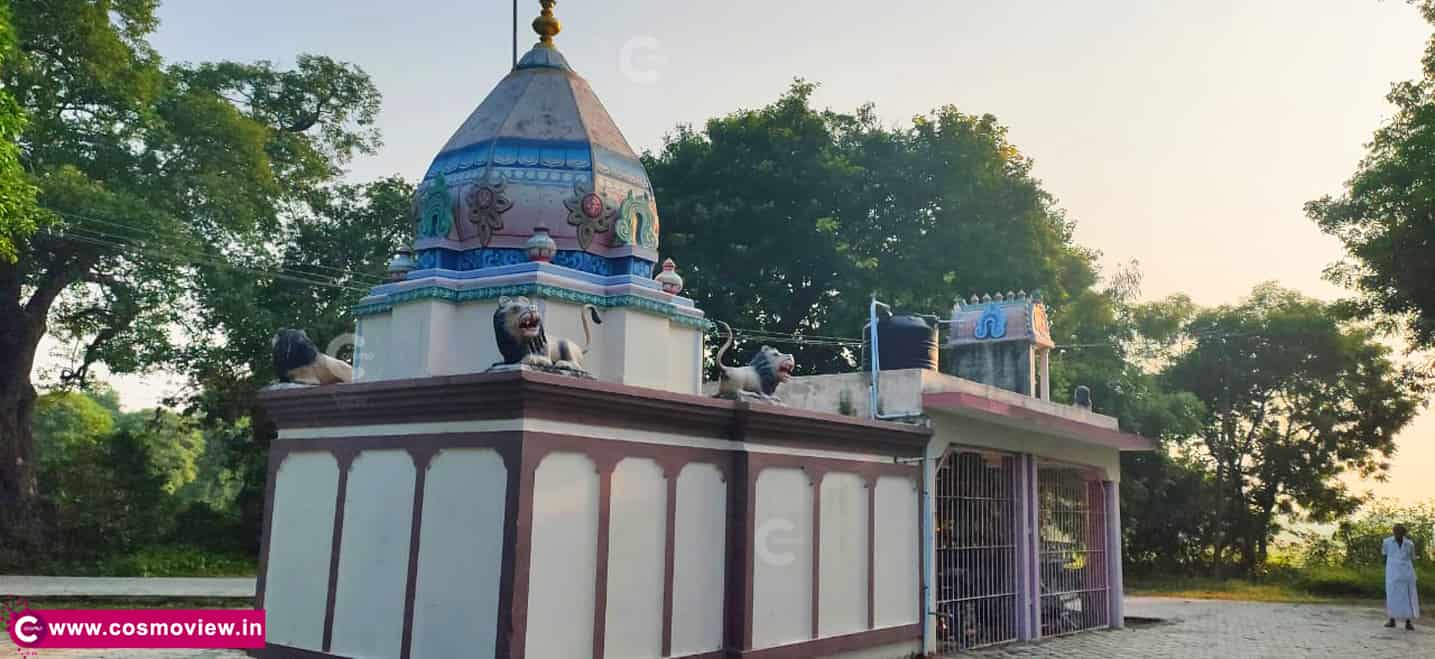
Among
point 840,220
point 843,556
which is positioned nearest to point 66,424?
point 840,220

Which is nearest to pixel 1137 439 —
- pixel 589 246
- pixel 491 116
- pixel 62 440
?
pixel 589 246

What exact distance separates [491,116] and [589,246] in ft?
6.74

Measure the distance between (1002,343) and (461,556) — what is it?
34.7 ft

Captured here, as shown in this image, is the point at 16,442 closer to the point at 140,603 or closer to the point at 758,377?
the point at 140,603

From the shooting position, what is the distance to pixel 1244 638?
15.6m

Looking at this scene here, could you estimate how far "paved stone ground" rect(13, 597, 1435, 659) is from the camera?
13039mm

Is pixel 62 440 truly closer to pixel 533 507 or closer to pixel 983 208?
pixel 983 208

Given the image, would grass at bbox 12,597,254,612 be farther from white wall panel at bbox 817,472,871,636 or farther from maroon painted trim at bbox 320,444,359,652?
white wall panel at bbox 817,472,871,636

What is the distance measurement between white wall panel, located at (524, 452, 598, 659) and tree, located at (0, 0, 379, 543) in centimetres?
1663

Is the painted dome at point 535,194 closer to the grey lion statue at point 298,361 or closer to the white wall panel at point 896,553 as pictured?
the grey lion statue at point 298,361

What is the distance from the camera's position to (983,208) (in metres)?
28.1

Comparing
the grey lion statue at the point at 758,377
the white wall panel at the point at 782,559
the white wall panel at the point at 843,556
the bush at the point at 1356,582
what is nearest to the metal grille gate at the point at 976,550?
the white wall panel at the point at 843,556

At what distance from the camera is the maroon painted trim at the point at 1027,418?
491 inches

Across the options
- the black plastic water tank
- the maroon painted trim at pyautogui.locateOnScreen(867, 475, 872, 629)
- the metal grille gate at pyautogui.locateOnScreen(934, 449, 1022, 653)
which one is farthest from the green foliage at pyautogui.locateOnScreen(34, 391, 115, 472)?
the maroon painted trim at pyautogui.locateOnScreen(867, 475, 872, 629)
